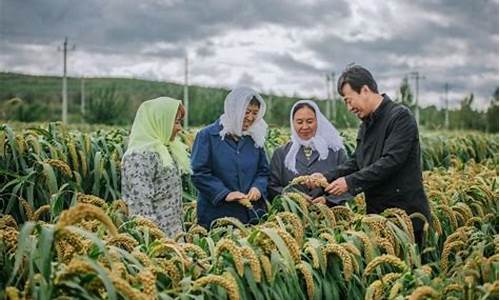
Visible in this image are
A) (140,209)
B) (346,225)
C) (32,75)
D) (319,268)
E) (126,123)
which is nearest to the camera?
(319,268)

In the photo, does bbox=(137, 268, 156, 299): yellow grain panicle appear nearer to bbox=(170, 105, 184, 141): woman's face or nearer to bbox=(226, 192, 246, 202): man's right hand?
bbox=(170, 105, 184, 141): woman's face

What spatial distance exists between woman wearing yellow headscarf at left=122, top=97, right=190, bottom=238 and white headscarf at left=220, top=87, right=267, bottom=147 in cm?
31

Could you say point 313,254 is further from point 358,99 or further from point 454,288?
point 358,99

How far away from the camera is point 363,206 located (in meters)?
4.87

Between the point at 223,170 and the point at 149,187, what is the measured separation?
0.62m

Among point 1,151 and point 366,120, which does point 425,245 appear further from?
point 1,151

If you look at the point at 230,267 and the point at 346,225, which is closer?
the point at 230,267

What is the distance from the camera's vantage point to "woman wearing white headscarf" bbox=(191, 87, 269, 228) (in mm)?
4438

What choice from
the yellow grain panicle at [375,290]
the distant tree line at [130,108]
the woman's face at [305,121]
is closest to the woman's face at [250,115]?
the woman's face at [305,121]

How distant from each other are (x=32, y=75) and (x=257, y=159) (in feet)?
158

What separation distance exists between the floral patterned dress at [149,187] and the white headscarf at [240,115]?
0.48 meters

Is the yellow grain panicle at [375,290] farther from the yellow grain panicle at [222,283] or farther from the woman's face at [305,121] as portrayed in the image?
the woman's face at [305,121]

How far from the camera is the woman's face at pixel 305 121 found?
4621 millimetres

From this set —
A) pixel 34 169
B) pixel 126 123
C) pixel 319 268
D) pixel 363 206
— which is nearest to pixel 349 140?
pixel 363 206
